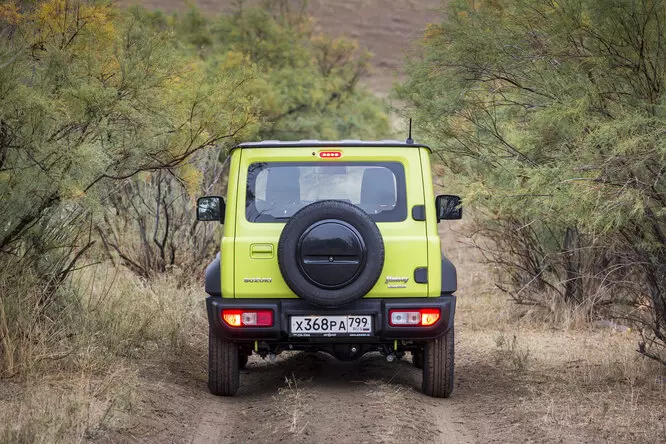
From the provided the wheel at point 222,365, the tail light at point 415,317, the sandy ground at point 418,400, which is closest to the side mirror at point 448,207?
the tail light at point 415,317

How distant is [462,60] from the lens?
9297 mm

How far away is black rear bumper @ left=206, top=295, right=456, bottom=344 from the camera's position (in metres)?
7.65

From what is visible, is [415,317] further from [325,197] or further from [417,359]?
[417,359]

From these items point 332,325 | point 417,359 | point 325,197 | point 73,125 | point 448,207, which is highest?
point 73,125

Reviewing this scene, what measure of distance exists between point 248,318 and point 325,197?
1161 millimetres

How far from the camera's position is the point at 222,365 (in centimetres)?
809

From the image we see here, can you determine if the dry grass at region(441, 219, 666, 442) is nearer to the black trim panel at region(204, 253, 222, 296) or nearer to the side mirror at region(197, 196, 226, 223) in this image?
the black trim panel at region(204, 253, 222, 296)

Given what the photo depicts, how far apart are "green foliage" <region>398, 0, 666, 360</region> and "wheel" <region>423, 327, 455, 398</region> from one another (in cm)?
111

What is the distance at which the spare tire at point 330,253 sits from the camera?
7.31 m

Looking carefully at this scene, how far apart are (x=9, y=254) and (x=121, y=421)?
2.37m

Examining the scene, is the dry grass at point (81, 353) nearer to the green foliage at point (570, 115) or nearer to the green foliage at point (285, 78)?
the green foliage at point (570, 115)

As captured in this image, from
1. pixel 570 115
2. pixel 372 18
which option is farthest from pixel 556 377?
pixel 372 18

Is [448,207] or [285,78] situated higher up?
[285,78]

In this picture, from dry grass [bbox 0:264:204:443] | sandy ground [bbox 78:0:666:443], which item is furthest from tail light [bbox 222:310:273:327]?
dry grass [bbox 0:264:204:443]
